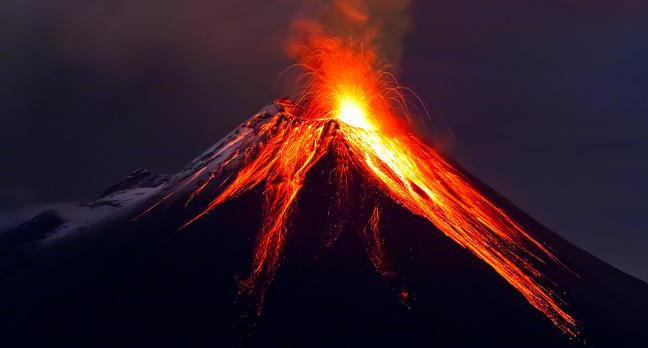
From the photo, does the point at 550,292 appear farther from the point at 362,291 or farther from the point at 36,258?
the point at 36,258

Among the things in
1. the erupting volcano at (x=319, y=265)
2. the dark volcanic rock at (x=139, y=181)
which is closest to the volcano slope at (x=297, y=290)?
the erupting volcano at (x=319, y=265)

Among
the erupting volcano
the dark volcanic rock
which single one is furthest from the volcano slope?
the dark volcanic rock

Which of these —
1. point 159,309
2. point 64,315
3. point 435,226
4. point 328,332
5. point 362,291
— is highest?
point 435,226

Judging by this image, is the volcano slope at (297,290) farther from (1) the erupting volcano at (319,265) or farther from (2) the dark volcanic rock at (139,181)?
(2) the dark volcanic rock at (139,181)

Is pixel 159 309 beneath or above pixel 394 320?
beneath

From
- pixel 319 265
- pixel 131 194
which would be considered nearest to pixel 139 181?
→ pixel 131 194

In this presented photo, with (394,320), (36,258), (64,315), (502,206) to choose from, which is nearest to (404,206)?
(394,320)

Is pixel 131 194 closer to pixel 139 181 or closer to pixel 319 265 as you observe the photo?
pixel 139 181

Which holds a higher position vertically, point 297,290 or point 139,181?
point 139,181

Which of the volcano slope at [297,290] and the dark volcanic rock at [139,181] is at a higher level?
the dark volcanic rock at [139,181]
